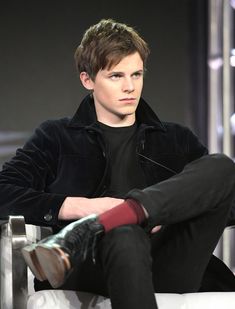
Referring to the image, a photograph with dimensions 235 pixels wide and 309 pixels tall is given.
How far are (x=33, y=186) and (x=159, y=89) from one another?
2.01 m

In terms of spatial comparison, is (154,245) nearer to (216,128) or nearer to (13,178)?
(13,178)

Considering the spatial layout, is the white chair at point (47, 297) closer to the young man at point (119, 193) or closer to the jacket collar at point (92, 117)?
the young man at point (119, 193)

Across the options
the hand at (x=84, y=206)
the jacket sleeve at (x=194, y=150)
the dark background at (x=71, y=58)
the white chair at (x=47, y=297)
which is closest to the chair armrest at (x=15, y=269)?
the white chair at (x=47, y=297)

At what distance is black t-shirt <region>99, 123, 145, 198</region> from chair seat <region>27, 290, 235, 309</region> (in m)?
0.34

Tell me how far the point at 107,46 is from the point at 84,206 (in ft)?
1.54

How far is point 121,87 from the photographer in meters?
1.76

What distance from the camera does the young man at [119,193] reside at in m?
1.27

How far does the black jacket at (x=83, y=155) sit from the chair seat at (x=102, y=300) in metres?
0.29

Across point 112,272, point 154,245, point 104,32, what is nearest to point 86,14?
point 104,32

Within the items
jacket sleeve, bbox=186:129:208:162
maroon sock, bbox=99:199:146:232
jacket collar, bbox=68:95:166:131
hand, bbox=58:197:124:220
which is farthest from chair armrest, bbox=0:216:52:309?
jacket sleeve, bbox=186:129:208:162

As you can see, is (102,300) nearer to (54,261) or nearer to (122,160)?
(54,261)

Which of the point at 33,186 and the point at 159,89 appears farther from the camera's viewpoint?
the point at 159,89

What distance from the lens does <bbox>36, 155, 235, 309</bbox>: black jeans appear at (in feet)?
4.14

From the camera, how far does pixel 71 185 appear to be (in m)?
1.78
